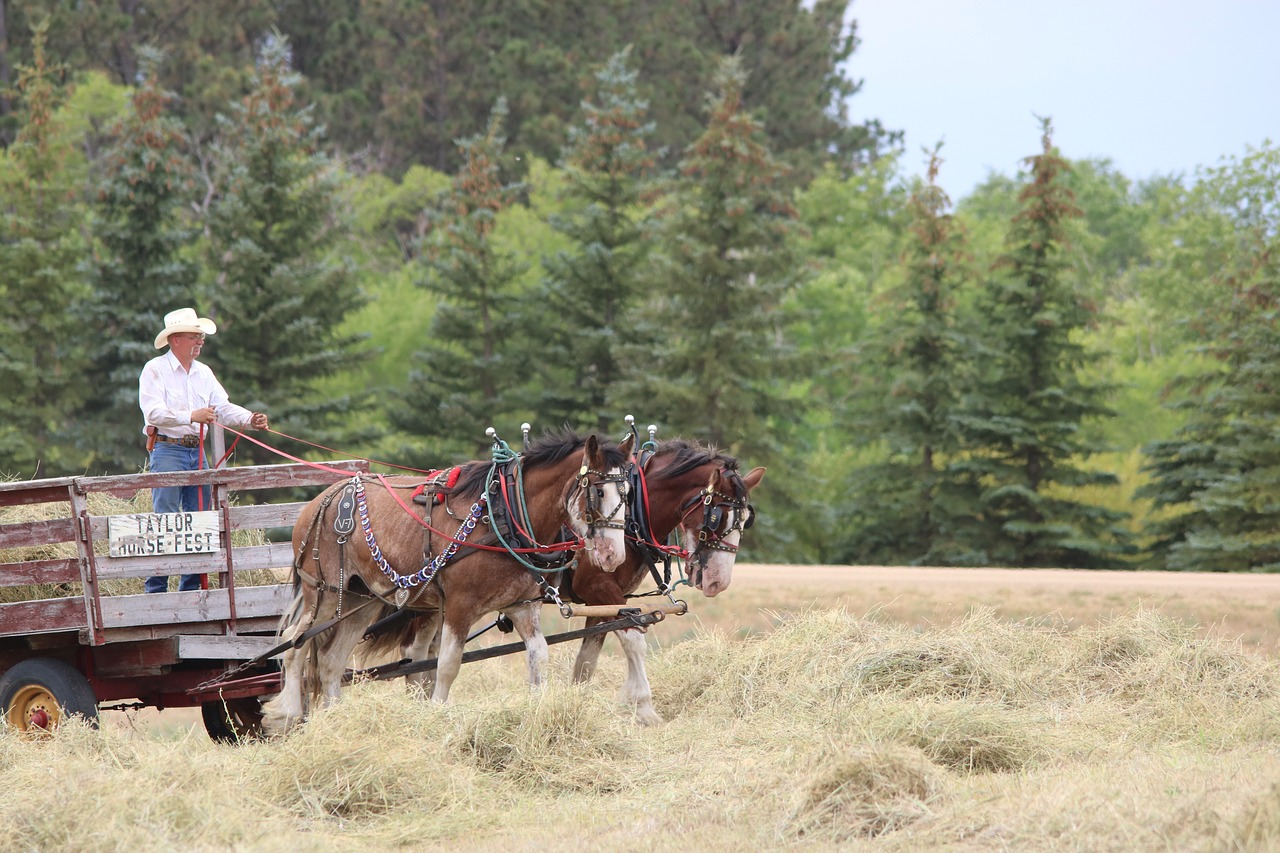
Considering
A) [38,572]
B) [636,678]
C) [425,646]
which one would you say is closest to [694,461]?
[636,678]

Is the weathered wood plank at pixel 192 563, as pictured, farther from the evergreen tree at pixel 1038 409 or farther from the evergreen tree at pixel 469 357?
the evergreen tree at pixel 469 357

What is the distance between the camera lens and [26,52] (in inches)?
1738

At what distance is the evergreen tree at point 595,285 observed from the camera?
30562mm

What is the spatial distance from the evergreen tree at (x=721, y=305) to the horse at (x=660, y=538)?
56.6ft

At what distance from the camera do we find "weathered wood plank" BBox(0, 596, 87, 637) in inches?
355

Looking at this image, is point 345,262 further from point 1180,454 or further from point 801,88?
point 801,88

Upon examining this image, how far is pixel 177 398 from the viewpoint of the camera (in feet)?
33.1

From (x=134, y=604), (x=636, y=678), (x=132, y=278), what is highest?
(x=132, y=278)

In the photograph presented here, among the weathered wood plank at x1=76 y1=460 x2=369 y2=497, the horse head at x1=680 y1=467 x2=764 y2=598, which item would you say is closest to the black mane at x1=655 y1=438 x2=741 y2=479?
the horse head at x1=680 y1=467 x2=764 y2=598

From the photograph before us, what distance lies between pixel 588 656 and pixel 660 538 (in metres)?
1.02

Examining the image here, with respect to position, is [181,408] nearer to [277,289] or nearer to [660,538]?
[660,538]

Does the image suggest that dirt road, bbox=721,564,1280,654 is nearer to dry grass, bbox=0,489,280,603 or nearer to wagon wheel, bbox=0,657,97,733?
dry grass, bbox=0,489,280,603

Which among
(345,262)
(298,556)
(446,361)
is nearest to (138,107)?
(345,262)

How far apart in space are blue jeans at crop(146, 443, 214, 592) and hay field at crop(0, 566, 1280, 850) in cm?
124
